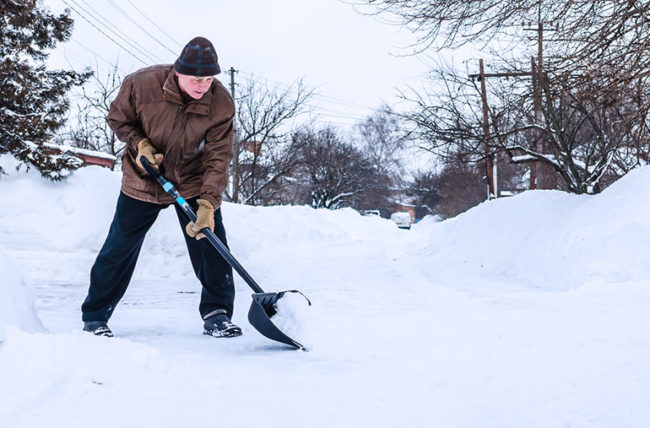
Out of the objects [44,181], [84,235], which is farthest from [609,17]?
[44,181]

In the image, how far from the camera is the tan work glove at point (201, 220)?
304 centimetres

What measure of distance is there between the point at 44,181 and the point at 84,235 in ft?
4.33

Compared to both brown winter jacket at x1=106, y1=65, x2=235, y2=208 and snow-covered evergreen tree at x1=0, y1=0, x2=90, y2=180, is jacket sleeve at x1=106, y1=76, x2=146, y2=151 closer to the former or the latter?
brown winter jacket at x1=106, y1=65, x2=235, y2=208

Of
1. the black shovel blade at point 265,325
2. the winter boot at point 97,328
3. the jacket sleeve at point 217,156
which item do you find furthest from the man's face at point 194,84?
the winter boot at point 97,328

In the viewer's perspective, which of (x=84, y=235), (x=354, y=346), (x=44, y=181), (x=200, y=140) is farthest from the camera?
(x=44, y=181)

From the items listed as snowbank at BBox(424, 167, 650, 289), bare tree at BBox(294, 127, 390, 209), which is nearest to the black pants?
snowbank at BBox(424, 167, 650, 289)

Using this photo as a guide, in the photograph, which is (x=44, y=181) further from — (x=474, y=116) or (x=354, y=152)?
(x=354, y=152)

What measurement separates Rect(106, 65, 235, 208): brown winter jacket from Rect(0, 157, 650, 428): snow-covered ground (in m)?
0.83

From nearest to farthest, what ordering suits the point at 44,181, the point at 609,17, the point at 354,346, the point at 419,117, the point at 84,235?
the point at 354,346
the point at 609,17
the point at 84,235
the point at 44,181
the point at 419,117

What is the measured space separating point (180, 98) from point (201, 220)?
2.24 feet

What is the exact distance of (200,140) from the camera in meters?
3.20

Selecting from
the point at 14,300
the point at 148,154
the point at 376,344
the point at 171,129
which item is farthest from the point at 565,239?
the point at 14,300

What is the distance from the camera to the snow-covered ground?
1.80 metres

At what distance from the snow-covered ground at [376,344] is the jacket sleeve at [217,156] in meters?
0.89
